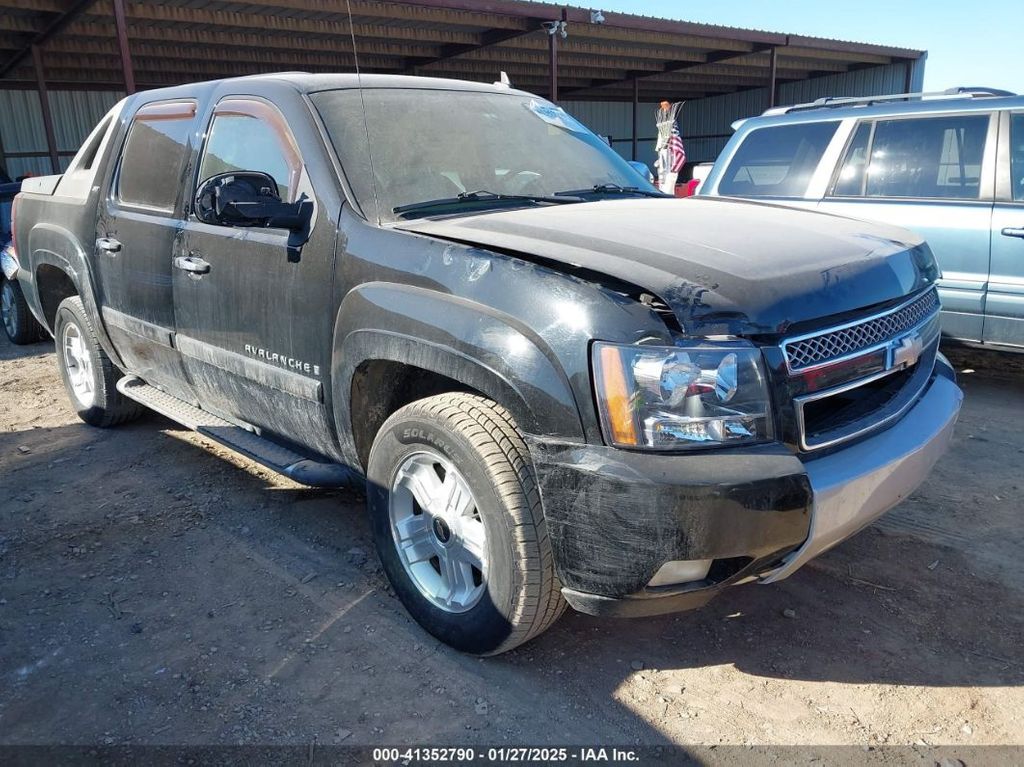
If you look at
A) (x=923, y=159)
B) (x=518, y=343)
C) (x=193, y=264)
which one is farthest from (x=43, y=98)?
(x=518, y=343)

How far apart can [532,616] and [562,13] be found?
13.1 meters

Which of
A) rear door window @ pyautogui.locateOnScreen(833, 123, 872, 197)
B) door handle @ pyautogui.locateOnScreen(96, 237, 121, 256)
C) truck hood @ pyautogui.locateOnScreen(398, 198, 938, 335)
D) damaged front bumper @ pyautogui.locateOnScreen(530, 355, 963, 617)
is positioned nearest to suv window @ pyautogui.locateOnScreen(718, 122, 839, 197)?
rear door window @ pyautogui.locateOnScreen(833, 123, 872, 197)

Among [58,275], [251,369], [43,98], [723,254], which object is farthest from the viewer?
[43,98]

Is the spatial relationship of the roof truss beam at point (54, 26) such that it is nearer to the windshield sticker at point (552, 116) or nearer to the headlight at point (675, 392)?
the windshield sticker at point (552, 116)

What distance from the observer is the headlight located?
2.11 m

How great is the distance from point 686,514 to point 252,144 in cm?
242

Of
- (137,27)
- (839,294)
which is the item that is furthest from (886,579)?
(137,27)

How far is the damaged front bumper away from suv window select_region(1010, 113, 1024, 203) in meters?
3.57

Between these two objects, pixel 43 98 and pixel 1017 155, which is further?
pixel 43 98

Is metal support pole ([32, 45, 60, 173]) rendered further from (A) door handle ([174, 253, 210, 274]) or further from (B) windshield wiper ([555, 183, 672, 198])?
(B) windshield wiper ([555, 183, 672, 198])

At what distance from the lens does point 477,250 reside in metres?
2.46

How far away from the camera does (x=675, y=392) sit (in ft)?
6.96

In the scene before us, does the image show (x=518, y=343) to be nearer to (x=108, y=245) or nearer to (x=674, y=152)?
(x=108, y=245)

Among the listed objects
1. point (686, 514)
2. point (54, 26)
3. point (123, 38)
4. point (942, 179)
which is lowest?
point (686, 514)
